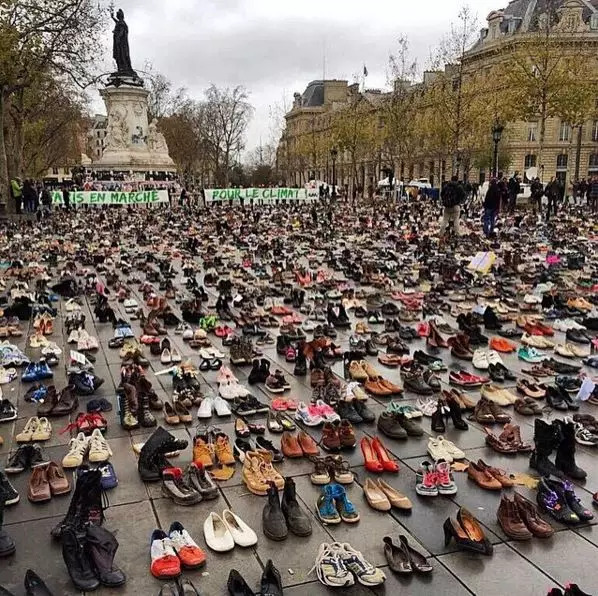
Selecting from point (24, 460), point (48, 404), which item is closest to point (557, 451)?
point (24, 460)

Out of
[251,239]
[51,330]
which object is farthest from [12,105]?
[51,330]

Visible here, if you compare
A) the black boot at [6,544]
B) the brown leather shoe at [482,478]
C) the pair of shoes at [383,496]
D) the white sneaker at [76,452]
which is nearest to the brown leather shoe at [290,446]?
the pair of shoes at [383,496]

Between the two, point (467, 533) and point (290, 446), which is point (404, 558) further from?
point (290, 446)

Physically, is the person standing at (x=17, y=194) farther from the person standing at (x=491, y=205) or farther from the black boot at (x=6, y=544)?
the black boot at (x=6, y=544)

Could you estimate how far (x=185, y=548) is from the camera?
4.13 m

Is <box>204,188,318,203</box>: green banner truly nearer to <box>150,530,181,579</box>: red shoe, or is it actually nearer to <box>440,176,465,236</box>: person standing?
<box>440,176,465,236</box>: person standing

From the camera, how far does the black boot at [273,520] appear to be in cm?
437

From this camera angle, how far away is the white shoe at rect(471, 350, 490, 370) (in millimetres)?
7855

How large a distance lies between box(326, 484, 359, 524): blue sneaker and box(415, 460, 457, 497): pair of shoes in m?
0.60

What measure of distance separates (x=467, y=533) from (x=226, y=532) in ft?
5.26

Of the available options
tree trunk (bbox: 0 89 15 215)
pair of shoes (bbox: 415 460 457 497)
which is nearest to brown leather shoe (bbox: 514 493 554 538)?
pair of shoes (bbox: 415 460 457 497)

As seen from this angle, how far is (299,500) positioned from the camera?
4848 mm

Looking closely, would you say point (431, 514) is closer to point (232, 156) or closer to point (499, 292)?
point (499, 292)

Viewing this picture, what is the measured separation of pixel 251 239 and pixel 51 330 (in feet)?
36.2
